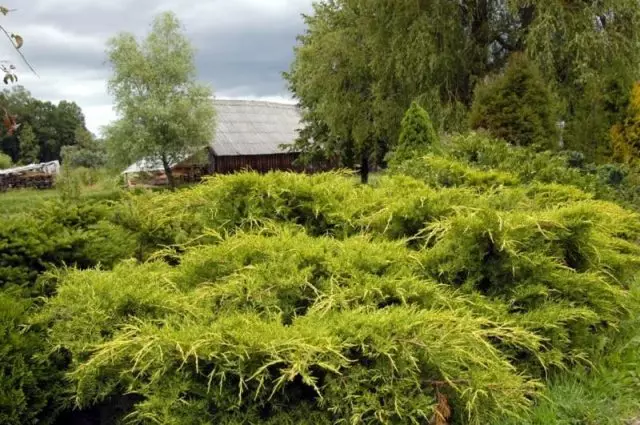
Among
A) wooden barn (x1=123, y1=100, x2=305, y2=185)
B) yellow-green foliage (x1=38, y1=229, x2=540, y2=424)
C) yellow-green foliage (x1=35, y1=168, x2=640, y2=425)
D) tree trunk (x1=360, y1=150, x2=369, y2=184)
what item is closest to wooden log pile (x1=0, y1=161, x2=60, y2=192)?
wooden barn (x1=123, y1=100, x2=305, y2=185)

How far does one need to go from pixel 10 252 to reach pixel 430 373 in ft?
6.53

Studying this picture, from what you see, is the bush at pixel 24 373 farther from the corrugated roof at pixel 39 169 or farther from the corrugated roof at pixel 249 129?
the corrugated roof at pixel 39 169

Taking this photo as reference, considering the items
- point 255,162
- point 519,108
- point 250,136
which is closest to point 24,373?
point 519,108

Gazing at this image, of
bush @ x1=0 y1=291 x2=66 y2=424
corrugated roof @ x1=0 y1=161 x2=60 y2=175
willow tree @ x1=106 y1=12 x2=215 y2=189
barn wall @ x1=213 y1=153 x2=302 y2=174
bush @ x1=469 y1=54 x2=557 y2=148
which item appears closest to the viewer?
bush @ x1=0 y1=291 x2=66 y2=424

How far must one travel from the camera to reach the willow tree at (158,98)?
90.1 feet

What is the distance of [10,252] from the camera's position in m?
2.61

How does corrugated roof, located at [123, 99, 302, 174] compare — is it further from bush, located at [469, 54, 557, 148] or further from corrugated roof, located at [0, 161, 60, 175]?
bush, located at [469, 54, 557, 148]

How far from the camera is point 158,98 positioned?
27953mm

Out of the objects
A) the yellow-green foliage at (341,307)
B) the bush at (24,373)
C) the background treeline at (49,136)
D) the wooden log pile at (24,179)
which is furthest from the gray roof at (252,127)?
the bush at (24,373)

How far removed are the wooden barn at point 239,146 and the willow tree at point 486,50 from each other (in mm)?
14720

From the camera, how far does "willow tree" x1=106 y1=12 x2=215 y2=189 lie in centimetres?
2747

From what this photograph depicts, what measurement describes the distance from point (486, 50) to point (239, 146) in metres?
21.2

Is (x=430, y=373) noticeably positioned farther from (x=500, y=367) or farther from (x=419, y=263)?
(x=419, y=263)

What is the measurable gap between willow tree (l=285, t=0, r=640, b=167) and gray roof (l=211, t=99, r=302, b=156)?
17564 millimetres
